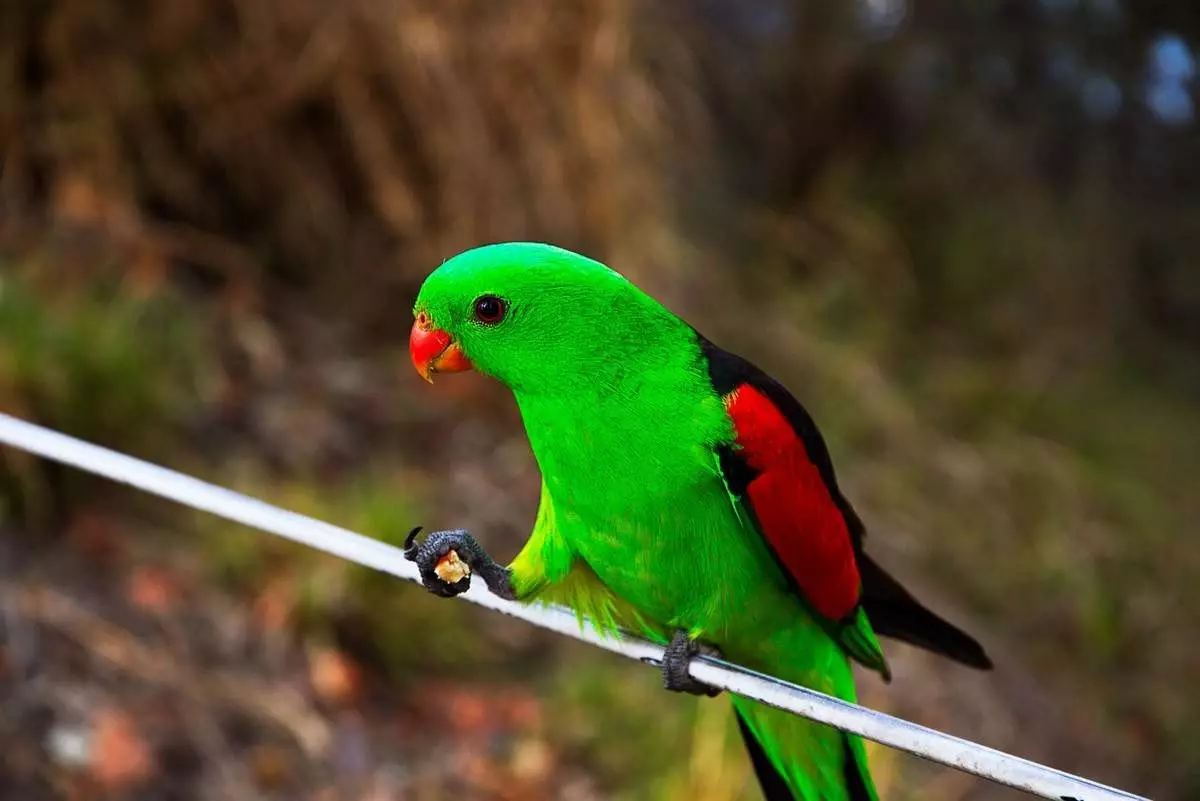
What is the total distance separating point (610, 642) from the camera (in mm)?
1279

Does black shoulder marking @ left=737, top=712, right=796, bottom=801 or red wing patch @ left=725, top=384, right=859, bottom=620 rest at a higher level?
red wing patch @ left=725, top=384, right=859, bottom=620

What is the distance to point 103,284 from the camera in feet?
11.3

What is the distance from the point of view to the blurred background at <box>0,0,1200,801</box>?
9.05 ft

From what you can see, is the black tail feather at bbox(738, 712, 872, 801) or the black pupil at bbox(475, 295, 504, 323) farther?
the black tail feather at bbox(738, 712, 872, 801)

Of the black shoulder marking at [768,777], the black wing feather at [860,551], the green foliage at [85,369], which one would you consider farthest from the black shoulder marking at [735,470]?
the green foliage at [85,369]

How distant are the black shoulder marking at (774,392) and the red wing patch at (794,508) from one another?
1cm

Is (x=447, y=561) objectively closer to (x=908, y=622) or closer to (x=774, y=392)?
(x=774, y=392)

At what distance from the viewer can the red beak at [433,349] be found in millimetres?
1258

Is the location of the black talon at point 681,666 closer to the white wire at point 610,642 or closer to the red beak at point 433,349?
the white wire at point 610,642

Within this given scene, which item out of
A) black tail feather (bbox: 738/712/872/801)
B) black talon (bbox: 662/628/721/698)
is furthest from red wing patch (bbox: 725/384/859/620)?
black tail feather (bbox: 738/712/872/801)

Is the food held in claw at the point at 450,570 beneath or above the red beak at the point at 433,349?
beneath

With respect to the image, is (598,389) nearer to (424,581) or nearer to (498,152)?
(424,581)

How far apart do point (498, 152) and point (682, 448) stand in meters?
2.83

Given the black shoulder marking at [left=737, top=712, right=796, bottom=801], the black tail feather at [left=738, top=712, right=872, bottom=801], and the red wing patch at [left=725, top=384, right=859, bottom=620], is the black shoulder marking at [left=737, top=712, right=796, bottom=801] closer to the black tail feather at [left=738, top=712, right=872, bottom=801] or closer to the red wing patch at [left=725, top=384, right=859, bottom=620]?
the black tail feather at [left=738, top=712, right=872, bottom=801]
